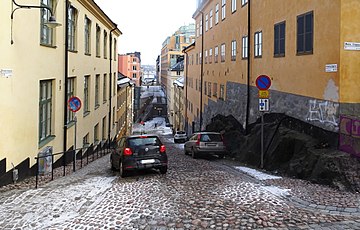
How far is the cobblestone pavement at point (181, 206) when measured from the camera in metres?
6.54

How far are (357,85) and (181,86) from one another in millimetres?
45723

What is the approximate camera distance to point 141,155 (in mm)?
11625

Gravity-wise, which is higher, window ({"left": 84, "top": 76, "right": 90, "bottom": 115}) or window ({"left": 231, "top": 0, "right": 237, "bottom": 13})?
window ({"left": 231, "top": 0, "right": 237, "bottom": 13})

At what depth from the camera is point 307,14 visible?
12.0m

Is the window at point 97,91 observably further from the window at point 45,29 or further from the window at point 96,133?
the window at point 45,29

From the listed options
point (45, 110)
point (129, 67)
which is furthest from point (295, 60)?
point (129, 67)

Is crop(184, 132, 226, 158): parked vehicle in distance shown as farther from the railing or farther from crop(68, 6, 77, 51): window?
crop(68, 6, 77, 51): window

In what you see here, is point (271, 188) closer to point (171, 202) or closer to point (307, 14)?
point (171, 202)

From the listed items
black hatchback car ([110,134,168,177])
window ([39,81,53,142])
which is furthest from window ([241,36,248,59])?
window ([39,81,53,142])

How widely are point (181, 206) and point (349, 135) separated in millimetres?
4921

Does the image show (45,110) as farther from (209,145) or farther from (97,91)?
(97,91)

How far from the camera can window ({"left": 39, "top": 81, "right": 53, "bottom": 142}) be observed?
12.9 meters

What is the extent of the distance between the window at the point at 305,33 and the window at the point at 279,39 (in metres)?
1.52

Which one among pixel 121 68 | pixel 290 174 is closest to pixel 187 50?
pixel 290 174
